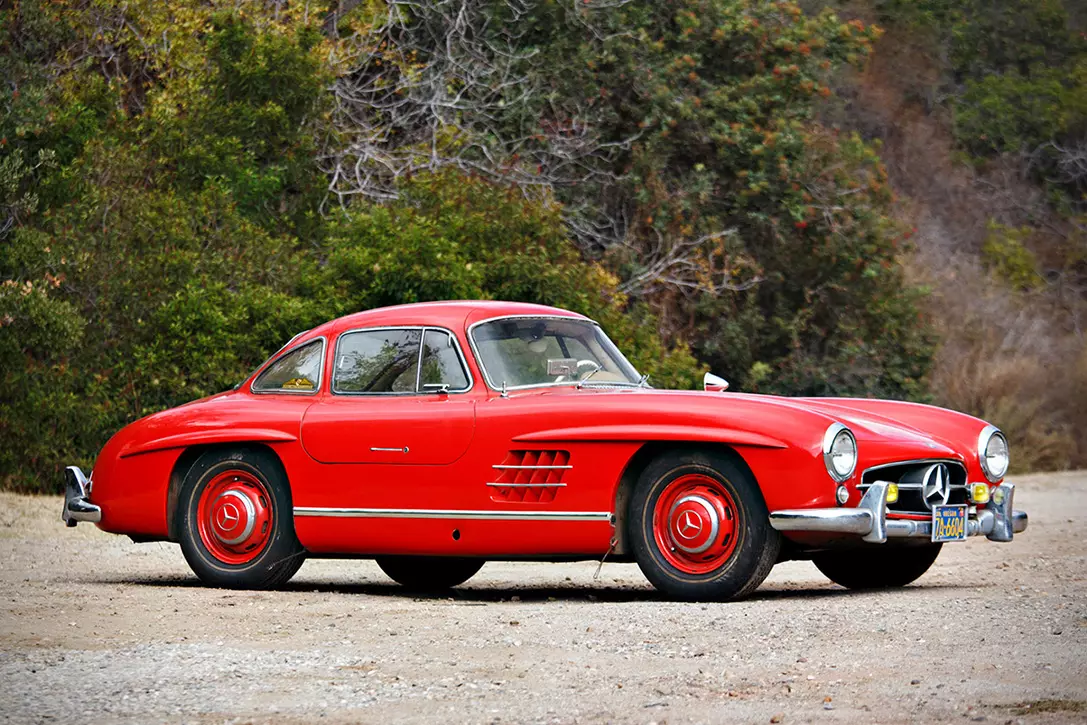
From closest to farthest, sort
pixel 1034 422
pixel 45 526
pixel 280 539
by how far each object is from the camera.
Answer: pixel 280 539 < pixel 45 526 < pixel 1034 422

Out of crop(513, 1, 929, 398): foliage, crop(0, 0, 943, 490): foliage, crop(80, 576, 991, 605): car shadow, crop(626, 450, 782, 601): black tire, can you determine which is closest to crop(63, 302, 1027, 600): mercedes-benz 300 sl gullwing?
crop(626, 450, 782, 601): black tire

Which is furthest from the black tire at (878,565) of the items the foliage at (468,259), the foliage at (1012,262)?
the foliage at (1012,262)

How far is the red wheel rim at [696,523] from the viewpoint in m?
8.30

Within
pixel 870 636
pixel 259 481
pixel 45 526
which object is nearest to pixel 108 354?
pixel 45 526

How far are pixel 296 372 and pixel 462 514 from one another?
1.61m

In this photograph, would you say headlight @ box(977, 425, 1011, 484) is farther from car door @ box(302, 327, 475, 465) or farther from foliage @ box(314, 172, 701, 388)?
foliage @ box(314, 172, 701, 388)

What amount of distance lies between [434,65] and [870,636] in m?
17.5

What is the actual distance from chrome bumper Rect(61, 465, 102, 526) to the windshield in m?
2.67

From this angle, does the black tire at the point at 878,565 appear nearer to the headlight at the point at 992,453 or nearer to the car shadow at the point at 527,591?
the car shadow at the point at 527,591

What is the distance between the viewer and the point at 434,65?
2350cm

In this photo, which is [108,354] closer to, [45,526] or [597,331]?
[45,526]

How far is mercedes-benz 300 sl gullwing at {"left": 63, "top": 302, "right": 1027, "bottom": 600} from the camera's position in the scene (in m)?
8.27

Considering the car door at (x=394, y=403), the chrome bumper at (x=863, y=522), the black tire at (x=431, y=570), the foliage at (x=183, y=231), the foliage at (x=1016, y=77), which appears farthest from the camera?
the foliage at (x=1016, y=77)

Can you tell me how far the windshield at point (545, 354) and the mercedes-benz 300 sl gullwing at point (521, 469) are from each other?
11 millimetres
